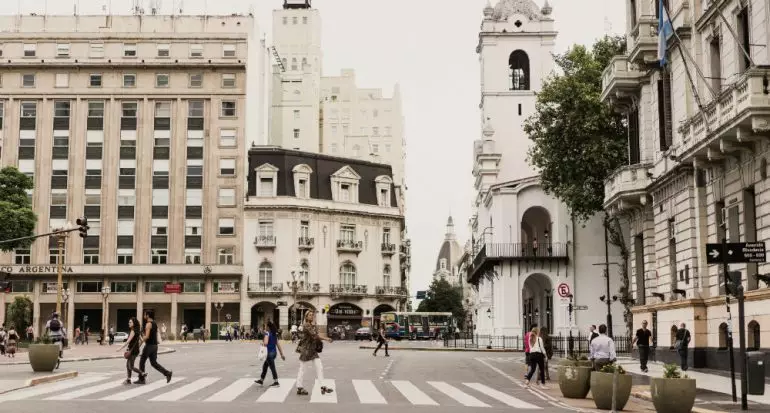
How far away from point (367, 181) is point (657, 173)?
66.4m

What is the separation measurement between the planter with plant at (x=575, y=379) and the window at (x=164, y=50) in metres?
77.3

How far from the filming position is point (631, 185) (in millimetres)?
37844

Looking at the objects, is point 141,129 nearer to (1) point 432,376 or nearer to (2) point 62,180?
(2) point 62,180

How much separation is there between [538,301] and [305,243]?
3053 cm

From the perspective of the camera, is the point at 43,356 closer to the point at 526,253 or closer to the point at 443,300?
the point at 526,253

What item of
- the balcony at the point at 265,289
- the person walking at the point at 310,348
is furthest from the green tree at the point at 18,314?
the person walking at the point at 310,348

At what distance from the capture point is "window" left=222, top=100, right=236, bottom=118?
93125 mm

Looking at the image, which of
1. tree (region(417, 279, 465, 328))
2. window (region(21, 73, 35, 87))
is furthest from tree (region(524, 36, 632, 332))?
tree (region(417, 279, 465, 328))

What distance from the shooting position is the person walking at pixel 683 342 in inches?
1188

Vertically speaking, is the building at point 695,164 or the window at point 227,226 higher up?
the window at point 227,226

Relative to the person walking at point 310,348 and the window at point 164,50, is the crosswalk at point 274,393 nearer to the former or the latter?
the person walking at point 310,348

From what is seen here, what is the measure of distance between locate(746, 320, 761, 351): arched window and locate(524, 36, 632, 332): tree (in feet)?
70.1

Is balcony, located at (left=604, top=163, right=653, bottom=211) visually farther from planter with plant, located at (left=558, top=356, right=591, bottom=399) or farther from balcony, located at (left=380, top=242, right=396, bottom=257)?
balcony, located at (left=380, top=242, right=396, bottom=257)

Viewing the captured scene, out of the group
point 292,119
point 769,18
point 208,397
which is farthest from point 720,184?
point 292,119
